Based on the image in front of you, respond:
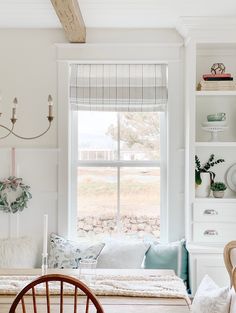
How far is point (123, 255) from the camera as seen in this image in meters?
3.18

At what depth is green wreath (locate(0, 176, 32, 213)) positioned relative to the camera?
134 inches

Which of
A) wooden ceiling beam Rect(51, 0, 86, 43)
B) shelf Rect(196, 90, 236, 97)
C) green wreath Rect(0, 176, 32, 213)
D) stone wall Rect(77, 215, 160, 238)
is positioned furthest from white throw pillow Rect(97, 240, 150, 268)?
wooden ceiling beam Rect(51, 0, 86, 43)

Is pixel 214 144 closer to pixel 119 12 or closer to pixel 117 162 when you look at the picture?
pixel 117 162

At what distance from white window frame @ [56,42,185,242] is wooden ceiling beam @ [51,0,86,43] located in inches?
6.2

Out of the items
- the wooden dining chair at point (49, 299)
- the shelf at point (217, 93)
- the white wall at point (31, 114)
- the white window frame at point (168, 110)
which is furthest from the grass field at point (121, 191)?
the wooden dining chair at point (49, 299)

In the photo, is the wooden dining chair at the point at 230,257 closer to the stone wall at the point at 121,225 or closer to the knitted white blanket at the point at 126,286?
the knitted white blanket at the point at 126,286

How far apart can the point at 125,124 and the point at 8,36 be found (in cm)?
125

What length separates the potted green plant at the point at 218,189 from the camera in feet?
10.8

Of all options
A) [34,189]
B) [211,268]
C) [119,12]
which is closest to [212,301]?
[211,268]

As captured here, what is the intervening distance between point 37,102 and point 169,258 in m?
1.70

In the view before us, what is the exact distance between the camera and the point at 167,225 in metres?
3.50

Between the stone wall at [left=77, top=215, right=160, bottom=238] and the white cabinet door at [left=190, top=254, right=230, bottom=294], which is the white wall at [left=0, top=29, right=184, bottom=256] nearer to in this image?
the stone wall at [left=77, top=215, right=160, bottom=238]

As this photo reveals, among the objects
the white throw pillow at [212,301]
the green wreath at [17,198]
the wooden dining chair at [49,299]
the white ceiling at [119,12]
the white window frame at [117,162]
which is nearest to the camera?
the wooden dining chair at [49,299]

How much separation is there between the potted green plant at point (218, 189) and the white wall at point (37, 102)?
11.4 inches
